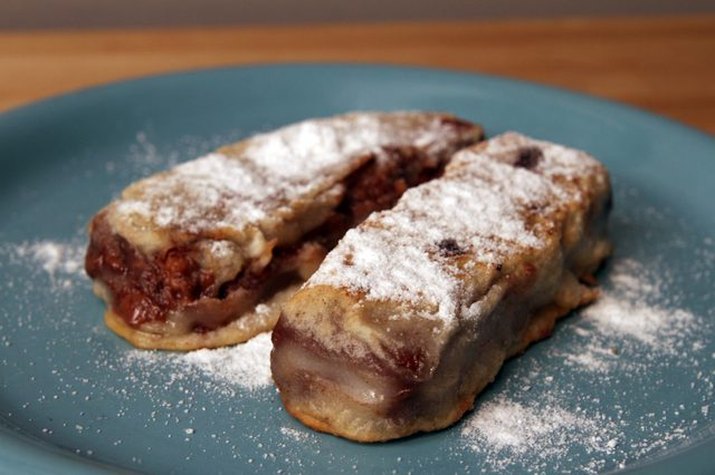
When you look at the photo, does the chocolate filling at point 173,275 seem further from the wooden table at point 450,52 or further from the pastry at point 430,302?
the wooden table at point 450,52

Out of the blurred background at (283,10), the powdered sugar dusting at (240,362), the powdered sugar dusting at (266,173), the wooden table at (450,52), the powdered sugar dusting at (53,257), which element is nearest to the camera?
the powdered sugar dusting at (240,362)

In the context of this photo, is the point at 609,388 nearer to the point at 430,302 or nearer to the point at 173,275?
the point at 430,302

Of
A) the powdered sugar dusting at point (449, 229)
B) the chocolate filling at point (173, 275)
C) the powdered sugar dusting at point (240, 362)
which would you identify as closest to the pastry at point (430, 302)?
the powdered sugar dusting at point (449, 229)

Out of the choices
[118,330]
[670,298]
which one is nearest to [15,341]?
[118,330]

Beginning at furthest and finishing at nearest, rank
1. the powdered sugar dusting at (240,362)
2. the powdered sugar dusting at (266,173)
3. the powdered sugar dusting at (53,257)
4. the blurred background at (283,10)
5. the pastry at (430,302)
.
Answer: the blurred background at (283,10)
the powdered sugar dusting at (53,257)
the powdered sugar dusting at (266,173)
the powdered sugar dusting at (240,362)
the pastry at (430,302)

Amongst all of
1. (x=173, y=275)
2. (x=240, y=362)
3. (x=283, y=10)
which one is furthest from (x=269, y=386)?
(x=283, y=10)

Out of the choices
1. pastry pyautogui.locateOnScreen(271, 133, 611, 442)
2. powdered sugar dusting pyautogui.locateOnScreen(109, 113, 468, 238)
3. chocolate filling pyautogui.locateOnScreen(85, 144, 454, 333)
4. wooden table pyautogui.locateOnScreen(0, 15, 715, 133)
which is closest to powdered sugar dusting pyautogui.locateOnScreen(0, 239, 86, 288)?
chocolate filling pyautogui.locateOnScreen(85, 144, 454, 333)
